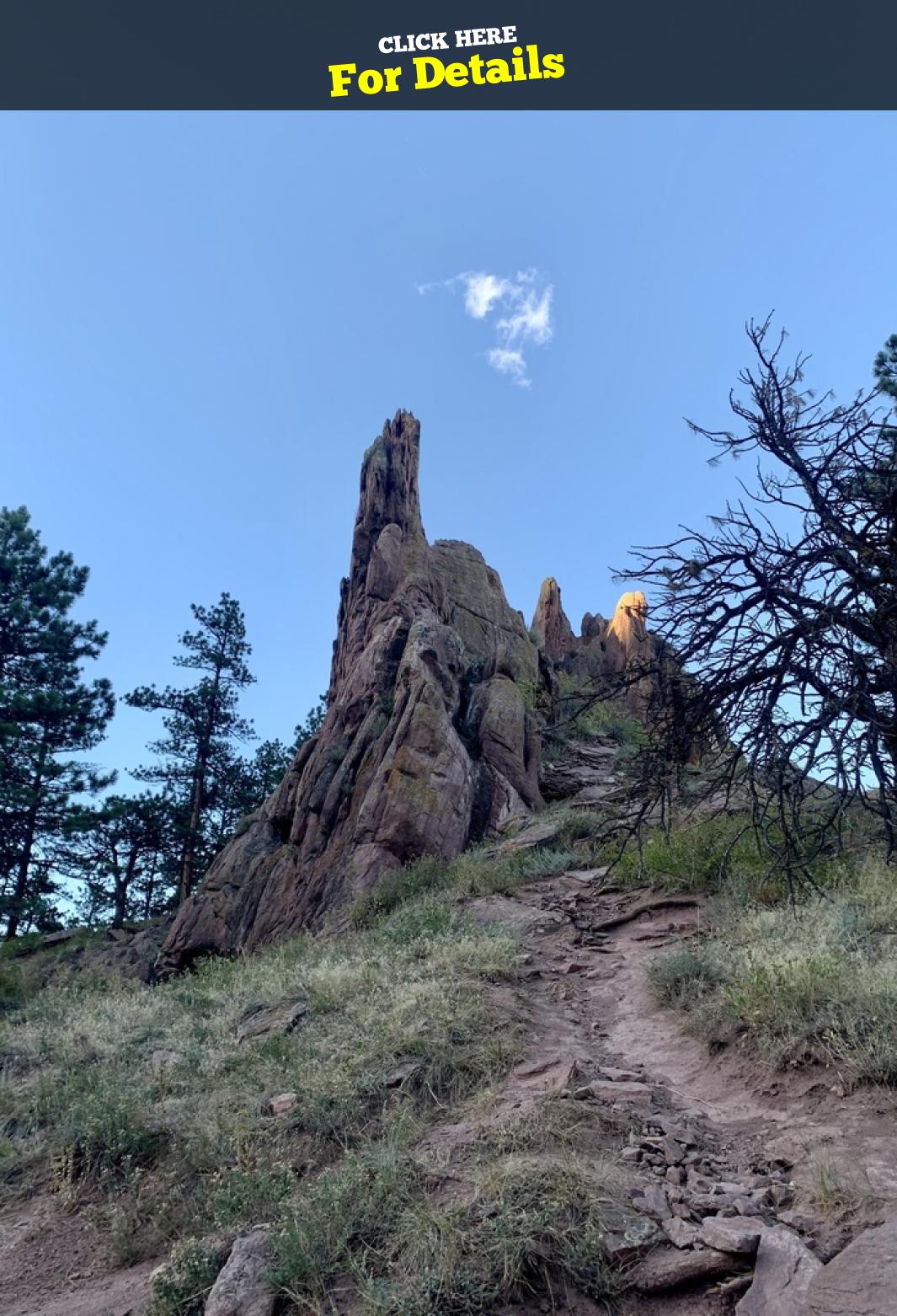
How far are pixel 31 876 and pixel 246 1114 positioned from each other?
1913cm

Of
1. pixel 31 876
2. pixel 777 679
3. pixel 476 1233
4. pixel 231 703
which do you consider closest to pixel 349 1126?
pixel 476 1233

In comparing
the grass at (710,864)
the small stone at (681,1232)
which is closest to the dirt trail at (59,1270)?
the small stone at (681,1232)

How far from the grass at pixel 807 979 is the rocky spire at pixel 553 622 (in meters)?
39.2

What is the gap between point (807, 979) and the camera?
5.57 meters

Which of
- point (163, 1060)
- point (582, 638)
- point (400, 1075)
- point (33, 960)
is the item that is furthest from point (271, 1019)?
point (582, 638)

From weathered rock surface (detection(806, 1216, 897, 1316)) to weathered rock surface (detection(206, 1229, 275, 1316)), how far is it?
8.16 feet

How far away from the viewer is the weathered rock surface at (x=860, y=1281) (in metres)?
2.71

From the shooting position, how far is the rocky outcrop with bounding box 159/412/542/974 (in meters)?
17.0

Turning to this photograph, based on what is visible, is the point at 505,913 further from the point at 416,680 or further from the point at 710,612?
the point at 416,680

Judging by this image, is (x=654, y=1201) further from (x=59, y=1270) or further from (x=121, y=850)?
(x=121, y=850)

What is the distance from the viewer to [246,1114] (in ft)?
18.7

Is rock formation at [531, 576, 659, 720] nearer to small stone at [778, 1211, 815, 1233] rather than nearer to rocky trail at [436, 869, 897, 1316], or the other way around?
rocky trail at [436, 869, 897, 1316]

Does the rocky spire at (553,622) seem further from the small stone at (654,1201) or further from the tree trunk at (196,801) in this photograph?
the small stone at (654,1201)

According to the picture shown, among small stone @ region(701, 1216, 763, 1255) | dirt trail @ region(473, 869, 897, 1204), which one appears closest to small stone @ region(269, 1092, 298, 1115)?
dirt trail @ region(473, 869, 897, 1204)
